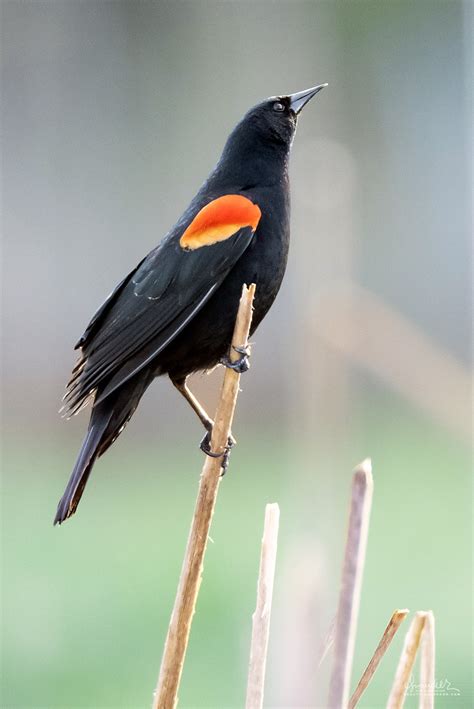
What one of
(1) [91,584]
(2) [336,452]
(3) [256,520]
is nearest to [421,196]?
(3) [256,520]

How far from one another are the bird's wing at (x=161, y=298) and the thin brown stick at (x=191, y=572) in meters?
0.46

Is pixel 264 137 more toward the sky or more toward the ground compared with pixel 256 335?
more toward the ground

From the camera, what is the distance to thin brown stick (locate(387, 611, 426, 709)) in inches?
58.0

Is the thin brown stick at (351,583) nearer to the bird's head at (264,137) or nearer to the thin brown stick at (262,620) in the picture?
the thin brown stick at (262,620)

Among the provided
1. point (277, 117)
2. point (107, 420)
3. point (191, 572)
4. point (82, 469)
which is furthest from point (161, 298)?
point (191, 572)

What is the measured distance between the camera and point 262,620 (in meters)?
1.53

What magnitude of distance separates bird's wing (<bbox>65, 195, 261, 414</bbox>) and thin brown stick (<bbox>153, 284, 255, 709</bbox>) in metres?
0.46

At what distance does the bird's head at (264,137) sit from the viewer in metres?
2.54

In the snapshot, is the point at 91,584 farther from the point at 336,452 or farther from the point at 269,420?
the point at 269,420

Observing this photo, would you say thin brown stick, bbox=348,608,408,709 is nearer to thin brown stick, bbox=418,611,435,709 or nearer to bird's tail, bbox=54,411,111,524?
thin brown stick, bbox=418,611,435,709

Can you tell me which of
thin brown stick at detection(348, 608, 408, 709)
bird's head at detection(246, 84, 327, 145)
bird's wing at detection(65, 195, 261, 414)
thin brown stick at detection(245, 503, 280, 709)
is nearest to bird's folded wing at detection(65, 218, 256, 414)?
bird's wing at detection(65, 195, 261, 414)

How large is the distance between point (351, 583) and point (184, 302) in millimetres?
1123

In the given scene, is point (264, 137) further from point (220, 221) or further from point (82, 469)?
point (82, 469)

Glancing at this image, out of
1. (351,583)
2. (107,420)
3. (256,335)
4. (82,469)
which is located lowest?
(351,583)
